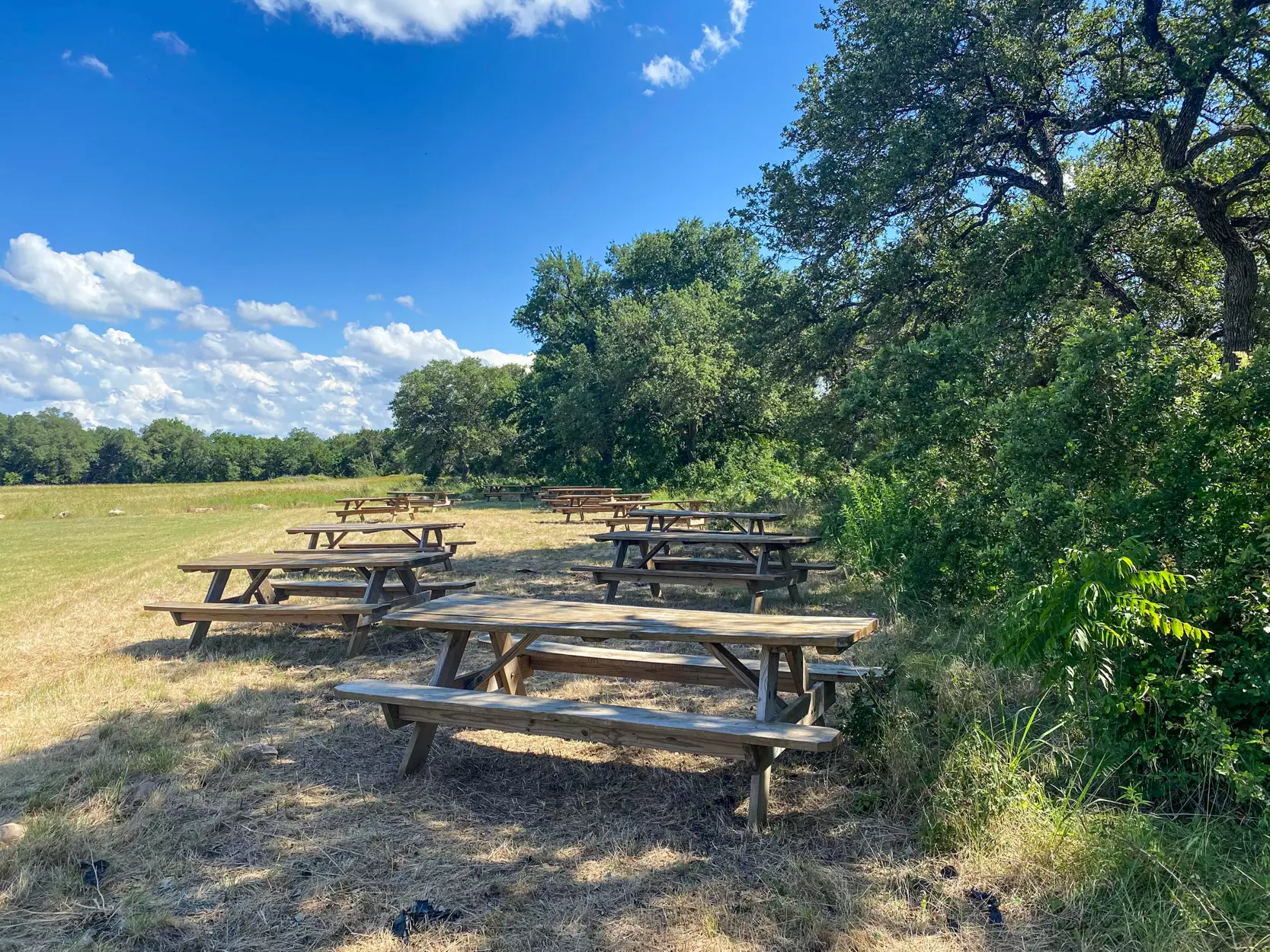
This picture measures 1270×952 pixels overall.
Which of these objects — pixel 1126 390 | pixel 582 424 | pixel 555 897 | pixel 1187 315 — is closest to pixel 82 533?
pixel 582 424

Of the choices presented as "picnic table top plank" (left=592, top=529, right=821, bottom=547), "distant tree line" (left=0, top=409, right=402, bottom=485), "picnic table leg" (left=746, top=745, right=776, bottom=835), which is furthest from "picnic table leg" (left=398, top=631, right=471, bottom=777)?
"distant tree line" (left=0, top=409, right=402, bottom=485)

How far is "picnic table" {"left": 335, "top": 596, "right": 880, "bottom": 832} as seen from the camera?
9.66ft

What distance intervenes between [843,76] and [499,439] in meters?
31.7

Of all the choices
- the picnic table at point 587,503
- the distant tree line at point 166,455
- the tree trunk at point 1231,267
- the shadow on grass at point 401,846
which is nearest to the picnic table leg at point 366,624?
the shadow on grass at point 401,846

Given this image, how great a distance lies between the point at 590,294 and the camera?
39.2 metres

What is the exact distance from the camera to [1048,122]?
31.7 ft

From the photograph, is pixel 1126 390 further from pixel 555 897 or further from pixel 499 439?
pixel 499 439

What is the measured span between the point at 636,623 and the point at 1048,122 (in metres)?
10.2

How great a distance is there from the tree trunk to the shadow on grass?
8.44 metres

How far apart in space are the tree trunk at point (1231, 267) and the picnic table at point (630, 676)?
26.1 feet

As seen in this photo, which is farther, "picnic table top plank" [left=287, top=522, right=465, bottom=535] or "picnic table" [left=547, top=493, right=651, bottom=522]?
"picnic table" [left=547, top=493, right=651, bottom=522]

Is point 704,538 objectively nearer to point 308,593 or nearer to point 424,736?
point 308,593

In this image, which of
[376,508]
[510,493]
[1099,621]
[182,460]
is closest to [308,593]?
[1099,621]

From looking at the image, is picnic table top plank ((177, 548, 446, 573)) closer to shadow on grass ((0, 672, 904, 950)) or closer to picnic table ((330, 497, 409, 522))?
shadow on grass ((0, 672, 904, 950))
